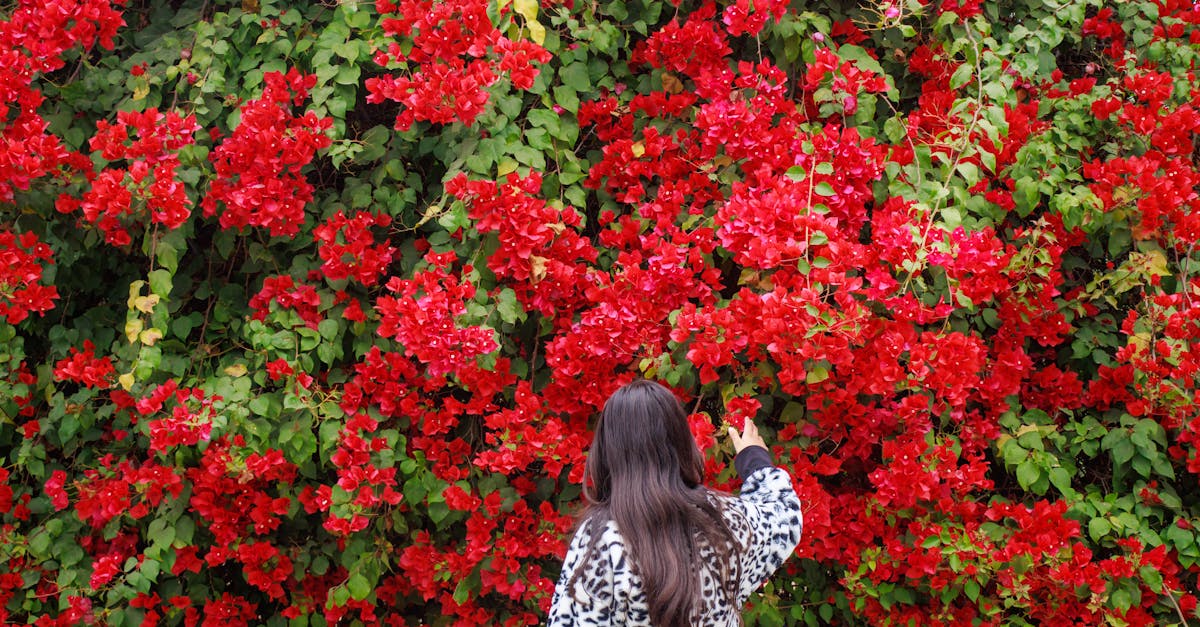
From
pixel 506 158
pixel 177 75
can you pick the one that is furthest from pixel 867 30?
pixel 177 75

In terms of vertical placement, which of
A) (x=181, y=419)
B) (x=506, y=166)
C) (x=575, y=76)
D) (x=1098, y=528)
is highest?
(x=575, y=76)

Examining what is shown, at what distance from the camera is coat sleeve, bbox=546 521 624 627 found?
1.89 metres

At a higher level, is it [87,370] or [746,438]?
[746,438]

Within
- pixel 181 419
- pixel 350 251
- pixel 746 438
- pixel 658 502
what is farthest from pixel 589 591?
pixel 350 251

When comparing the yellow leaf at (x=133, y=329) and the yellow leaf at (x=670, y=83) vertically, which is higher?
the yellow leaf at (x=670, y=83)

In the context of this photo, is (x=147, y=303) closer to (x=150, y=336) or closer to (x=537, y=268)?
(x=150, y=336)

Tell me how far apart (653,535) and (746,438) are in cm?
64

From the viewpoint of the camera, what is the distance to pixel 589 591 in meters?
1.90

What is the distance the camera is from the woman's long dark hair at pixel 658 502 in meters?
1.86

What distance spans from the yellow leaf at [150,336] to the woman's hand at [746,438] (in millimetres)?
1595

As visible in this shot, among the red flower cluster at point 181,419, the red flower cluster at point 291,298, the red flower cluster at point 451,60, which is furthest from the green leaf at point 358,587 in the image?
the red flower cluster at point 451,60

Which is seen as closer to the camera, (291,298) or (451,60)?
(451,60)

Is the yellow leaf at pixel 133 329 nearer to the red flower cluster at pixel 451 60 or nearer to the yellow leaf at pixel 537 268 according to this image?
the red flower cluster at pixel 451 60

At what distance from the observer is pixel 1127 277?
284cm
